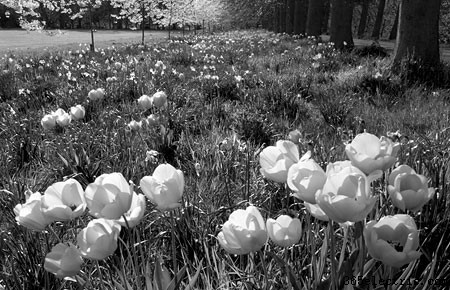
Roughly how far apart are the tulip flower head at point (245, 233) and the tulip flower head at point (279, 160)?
0.62 feet

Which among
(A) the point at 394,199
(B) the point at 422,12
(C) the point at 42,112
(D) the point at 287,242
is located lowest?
(C) the point at 42,112

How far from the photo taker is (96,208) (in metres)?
1.12

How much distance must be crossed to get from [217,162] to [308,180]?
5.96 ft

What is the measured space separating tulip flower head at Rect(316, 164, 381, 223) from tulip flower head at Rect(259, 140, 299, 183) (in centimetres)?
28

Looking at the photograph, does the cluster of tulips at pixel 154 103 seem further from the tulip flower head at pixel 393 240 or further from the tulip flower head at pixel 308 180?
the tulip flower head at pixel 393 240

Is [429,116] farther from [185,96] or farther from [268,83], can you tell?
[185,96]

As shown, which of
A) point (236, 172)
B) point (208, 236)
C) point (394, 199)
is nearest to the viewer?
point (394, 199)

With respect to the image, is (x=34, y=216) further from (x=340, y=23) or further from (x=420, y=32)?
(x=340, y=23)

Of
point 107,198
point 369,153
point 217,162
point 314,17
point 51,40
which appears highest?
point 314,17

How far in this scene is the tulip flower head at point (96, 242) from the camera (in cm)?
112

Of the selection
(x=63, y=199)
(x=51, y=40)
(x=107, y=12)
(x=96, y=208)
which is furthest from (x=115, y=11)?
(x=96, y=208)

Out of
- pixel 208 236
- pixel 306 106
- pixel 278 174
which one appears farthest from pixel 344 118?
pixel 278 174

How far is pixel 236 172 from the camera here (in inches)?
111

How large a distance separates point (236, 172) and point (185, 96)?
2775mm
